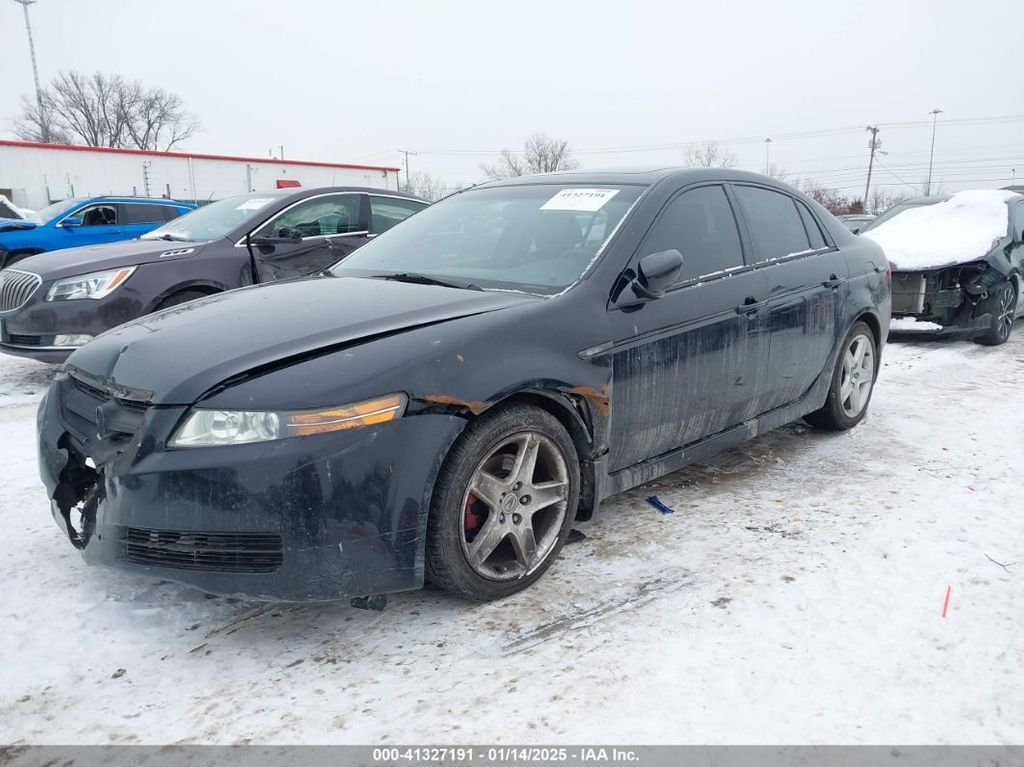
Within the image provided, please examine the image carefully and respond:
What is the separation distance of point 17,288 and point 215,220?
1633 mm

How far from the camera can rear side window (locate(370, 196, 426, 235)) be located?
7.29 metres

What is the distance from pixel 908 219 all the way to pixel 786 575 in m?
7.73

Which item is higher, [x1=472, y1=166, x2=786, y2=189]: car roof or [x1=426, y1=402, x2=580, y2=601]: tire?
[x1=472, y1=166, x2=786, y2=189]: car roof

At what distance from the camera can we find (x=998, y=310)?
795 centimetres

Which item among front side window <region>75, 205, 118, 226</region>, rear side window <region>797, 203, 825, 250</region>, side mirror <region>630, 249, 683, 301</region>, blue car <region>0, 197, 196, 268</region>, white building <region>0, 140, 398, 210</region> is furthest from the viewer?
white building <region>0, 140, 398, 210</region>

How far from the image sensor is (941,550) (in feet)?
10.8

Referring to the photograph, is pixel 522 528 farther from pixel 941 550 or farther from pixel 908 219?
pixel 908 219

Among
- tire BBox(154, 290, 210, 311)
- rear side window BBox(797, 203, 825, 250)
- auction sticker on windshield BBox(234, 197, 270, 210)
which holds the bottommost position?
tire BBox(154, 290, 210, 311)

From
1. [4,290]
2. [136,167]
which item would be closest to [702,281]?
[4,290]

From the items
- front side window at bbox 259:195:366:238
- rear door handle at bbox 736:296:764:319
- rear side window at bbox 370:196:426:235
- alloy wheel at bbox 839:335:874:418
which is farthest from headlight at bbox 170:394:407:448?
rear side window at bbox 370:196:426:235

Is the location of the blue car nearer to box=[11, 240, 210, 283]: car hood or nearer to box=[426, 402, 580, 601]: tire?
box=[11, 240, 210, 283]: car hood

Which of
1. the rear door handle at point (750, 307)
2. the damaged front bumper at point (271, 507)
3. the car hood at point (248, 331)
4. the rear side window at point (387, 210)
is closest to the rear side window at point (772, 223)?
the rear door handle at point (750, 307)

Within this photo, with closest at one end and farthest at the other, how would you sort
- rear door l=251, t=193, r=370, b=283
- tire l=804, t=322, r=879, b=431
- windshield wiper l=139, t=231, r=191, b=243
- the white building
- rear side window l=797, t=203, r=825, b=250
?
rear side window l=797, t=203, r=825, b=250, tire l=804, t=322, r=879, b=431, rear door l=251, t=193, r=370, b=283, windshield wiper l=139, t=231, r=191, b=243, the white building

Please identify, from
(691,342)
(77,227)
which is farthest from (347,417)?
(77,227)
